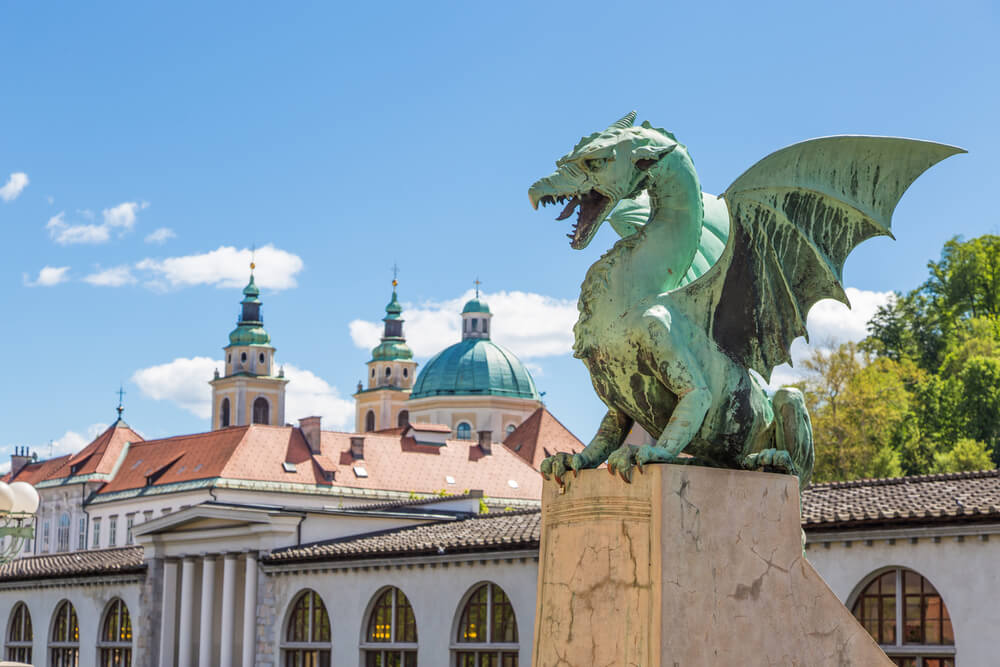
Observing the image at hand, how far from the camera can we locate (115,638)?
4600 centimetres

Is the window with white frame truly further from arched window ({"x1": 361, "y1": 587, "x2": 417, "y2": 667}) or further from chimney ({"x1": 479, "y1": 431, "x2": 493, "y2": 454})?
arched window ({"x1": 361, "y1": 587, "x2": 417, "y2": 667})

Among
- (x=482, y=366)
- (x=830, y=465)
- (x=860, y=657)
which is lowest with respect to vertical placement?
(x=860, y=657)

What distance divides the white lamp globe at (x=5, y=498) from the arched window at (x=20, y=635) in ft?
79.2

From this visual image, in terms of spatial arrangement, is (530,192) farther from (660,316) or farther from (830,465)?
(830,465)

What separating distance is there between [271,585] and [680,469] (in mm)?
33188

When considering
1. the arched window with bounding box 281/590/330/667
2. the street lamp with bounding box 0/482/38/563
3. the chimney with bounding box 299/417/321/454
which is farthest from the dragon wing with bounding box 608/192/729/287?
the chimney with bounding box 299/417/321/454

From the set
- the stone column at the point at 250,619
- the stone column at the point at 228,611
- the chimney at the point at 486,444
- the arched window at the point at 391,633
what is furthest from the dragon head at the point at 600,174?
the chimney at the point at 486,444

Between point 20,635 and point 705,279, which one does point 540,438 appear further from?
point 705,279

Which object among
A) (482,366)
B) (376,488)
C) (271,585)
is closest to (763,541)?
(271,585)

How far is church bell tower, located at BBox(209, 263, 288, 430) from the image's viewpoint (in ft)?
430

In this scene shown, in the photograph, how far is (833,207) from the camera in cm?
1014

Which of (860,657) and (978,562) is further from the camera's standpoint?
(978,562)

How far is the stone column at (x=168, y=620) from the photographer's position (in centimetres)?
4456

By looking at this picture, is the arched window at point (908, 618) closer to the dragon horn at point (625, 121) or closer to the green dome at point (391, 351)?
the dragon horn at point (625, 121)
